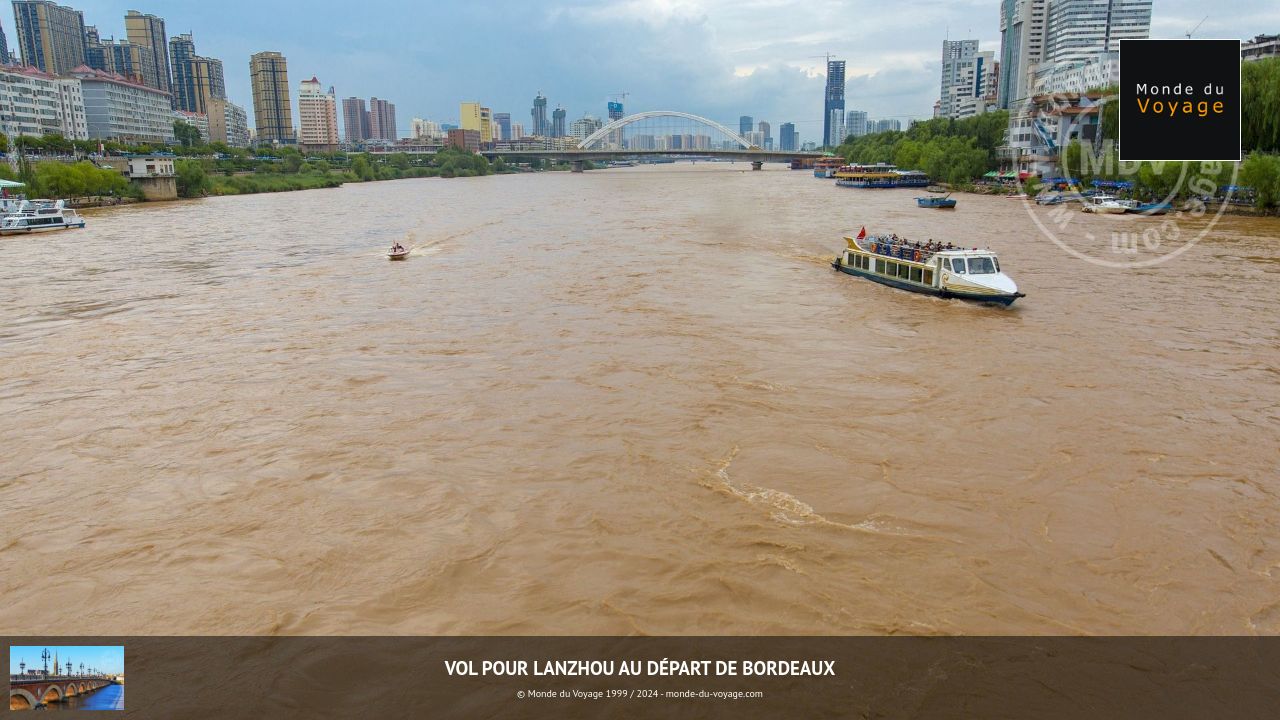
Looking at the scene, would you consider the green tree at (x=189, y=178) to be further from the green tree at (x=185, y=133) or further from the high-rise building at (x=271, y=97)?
the high-rise building at (x=271, y=97)

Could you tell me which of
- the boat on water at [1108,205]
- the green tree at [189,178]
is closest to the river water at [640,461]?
the boat on water at [1108,205]

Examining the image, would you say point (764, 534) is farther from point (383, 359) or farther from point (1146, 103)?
point (1146, 103)

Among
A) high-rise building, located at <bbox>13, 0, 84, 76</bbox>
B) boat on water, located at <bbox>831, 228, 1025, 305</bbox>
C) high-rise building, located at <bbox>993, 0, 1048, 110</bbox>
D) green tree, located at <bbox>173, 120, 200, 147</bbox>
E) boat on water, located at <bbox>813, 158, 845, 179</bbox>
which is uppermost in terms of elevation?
high-rise building, located at <bbox>13, 0, 84, 76</bbox>

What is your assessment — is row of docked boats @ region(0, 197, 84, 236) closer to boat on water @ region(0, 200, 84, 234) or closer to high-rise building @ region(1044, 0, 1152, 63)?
boat on water @ region(0, 200, 84, 234)

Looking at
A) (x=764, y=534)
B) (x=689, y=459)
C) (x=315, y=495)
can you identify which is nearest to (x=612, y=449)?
(x=689, y=459)

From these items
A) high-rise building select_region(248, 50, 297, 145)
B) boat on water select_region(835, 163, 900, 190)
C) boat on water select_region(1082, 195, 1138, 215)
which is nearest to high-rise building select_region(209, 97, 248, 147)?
high-rise building select_region(248, 50, 297, 145)
